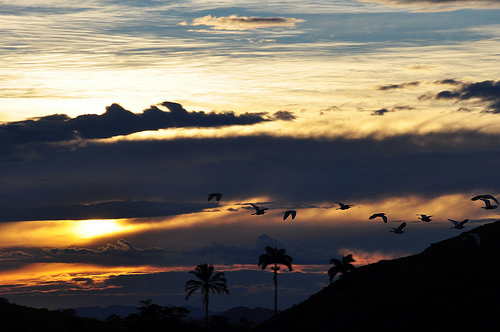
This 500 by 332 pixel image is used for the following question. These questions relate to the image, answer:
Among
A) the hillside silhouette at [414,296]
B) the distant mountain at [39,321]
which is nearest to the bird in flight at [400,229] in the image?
the hillside silhouette at [414,296]

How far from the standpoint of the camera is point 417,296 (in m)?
104

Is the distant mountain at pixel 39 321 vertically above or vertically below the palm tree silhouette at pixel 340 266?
below

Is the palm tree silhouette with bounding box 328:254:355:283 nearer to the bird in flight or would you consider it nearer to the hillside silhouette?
the hillside silhouette

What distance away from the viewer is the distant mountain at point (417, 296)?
95562 mm

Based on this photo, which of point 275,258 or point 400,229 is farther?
point 275,258

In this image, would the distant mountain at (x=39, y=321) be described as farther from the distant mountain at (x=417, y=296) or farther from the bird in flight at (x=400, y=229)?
the bird in flight at (x=400, y=229)

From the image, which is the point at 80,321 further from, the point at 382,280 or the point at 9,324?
the point at 382,280

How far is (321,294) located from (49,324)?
55.5 m

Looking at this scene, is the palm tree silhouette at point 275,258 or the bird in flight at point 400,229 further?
the palm tree silhouette at point 275,258

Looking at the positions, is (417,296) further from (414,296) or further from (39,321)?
(39,321)

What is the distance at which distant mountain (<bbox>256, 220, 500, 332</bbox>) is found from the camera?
95.6m

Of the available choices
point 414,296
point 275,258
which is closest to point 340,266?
point 275,258

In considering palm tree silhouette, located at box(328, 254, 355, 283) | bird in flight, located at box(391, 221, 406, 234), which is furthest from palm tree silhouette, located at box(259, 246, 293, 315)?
bird in flight, located at box(391, 221, 406, 234)

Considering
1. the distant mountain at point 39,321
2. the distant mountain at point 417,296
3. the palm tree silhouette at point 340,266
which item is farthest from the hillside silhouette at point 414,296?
the palm tree silhouette at point 340,266
